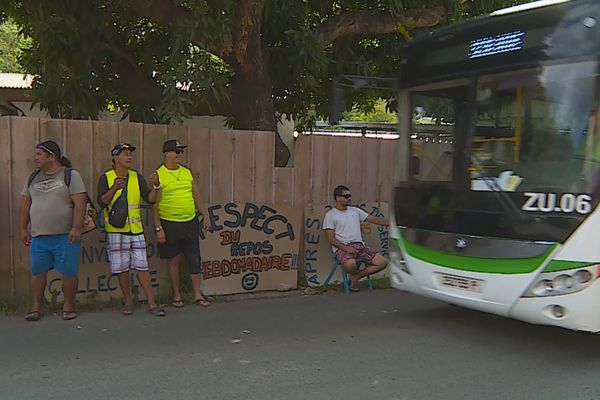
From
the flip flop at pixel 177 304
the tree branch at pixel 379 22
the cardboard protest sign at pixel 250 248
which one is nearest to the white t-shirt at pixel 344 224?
the cardboard protest sign at pixel 250 248

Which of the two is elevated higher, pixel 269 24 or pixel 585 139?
pixel 269 24

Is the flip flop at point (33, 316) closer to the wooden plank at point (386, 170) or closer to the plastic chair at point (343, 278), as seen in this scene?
the plastic chair at point (343, 278)

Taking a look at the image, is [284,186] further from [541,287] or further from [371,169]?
[541,287]

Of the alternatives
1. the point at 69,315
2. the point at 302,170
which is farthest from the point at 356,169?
the point at 69,315

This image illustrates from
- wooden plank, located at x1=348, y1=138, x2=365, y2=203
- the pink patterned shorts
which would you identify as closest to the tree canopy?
wooden plank, located at x1=348, y1=138, x2=365, y2=203

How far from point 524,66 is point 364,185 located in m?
3.65

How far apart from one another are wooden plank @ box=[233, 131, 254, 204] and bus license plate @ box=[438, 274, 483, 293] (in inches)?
110

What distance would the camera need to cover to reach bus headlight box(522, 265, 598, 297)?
4477mm

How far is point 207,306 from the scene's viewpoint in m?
6.53

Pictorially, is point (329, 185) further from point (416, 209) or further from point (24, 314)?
point (24, 314)

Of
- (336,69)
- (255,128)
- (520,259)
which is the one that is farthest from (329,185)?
(520,259)

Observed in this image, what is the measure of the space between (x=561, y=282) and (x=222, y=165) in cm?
400

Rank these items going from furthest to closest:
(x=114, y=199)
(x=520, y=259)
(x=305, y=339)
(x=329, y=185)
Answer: (x=329, y=185)
(x=114, y=199)
(x=305, y=339)
(x=520, y=259)

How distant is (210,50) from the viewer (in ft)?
22.2
